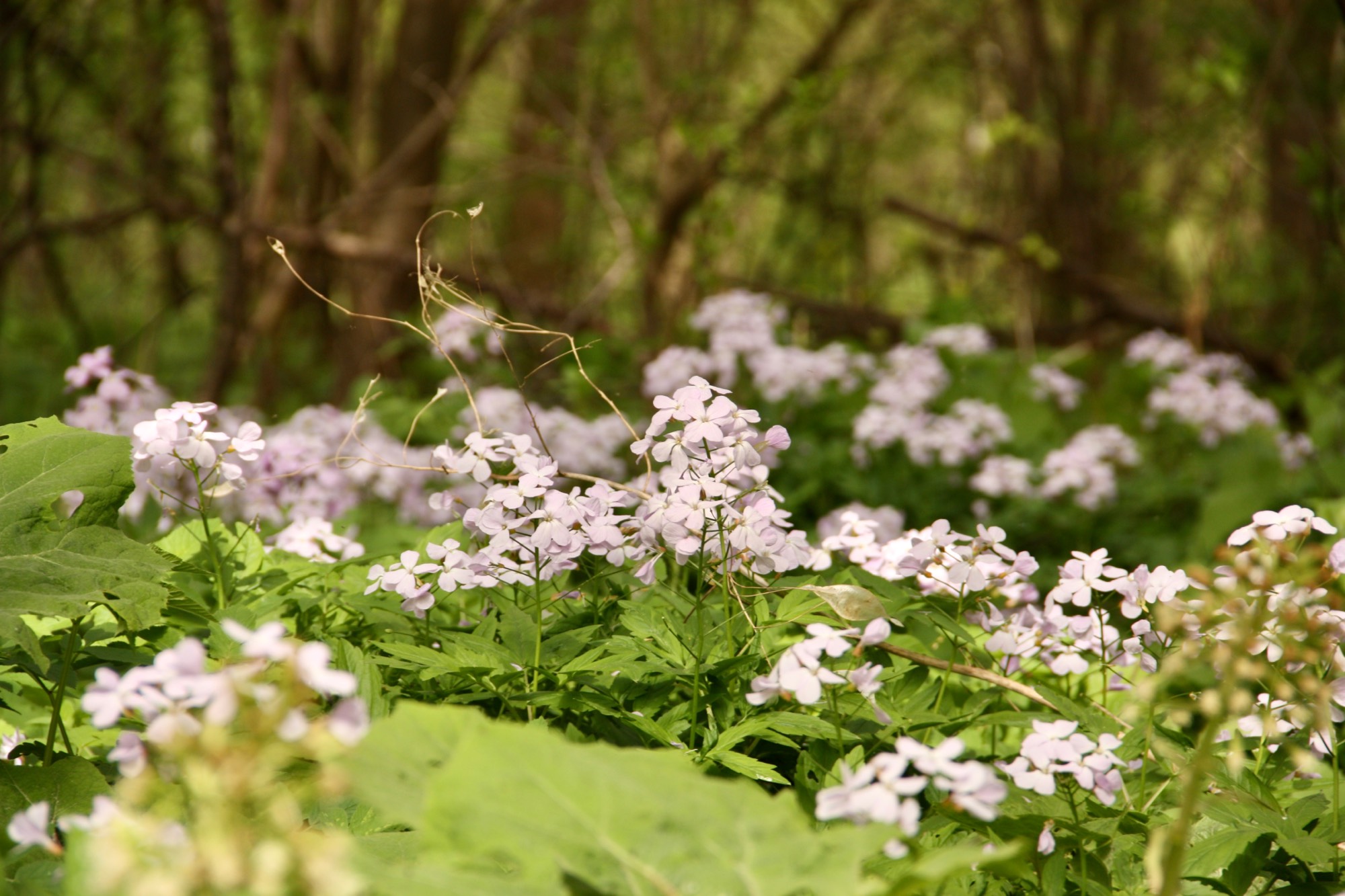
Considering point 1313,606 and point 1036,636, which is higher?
point 1313,606

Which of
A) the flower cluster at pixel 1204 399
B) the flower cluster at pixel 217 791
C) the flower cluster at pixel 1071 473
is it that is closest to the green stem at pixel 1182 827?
the flower cluster at pixel 217 791

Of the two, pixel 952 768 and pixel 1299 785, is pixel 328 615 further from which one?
pixel 1299 785

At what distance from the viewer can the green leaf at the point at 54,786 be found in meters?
1.42

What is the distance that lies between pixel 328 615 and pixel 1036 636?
3.84 feet

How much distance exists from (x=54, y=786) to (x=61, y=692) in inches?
5.6

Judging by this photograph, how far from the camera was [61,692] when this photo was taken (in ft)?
5.06

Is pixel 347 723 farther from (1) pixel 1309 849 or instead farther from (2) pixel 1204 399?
(2) pixel 1204 399

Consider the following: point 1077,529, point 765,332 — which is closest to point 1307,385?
point 1077,529

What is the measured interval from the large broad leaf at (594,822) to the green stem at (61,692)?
2.31 feet

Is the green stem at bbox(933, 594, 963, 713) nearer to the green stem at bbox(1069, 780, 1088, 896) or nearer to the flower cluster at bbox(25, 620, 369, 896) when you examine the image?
the green stem at bbox(1069, 780, 1088, 896)

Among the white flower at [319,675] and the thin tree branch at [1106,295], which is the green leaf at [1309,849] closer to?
the white flower at [319,675]

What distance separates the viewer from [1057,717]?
179 centimetres

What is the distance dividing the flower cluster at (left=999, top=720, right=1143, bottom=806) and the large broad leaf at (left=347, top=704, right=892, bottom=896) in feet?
1.38

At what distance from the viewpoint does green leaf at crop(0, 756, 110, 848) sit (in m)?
1.42
